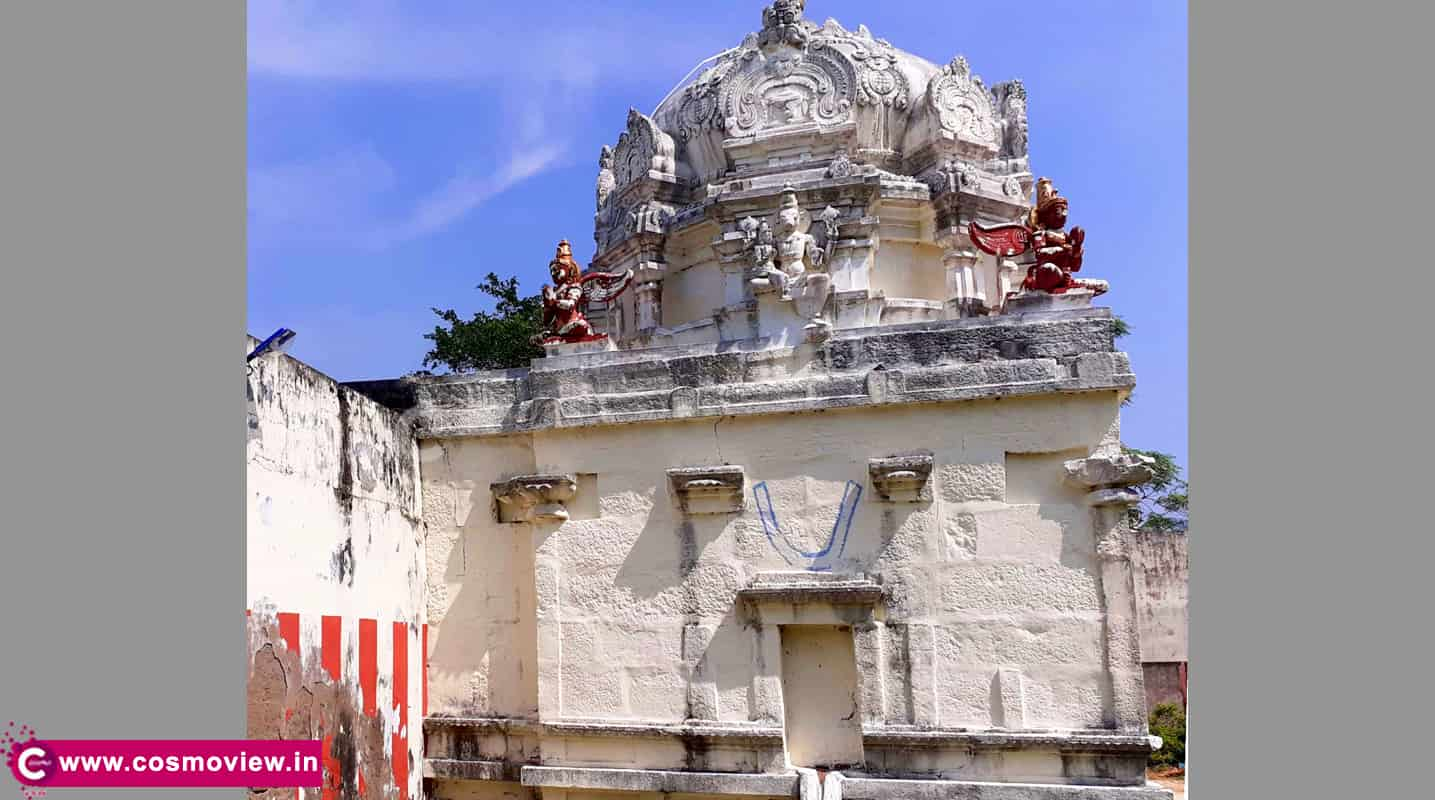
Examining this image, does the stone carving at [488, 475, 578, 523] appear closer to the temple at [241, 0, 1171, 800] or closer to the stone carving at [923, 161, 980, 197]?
the temple at [241, 0, 1171, 800]

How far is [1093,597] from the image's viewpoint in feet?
29.4

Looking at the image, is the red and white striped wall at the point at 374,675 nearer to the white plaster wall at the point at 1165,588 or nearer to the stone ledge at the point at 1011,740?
the stone ledge at the point at 1011,740

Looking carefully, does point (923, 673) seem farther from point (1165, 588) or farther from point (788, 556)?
point (1165, 588)

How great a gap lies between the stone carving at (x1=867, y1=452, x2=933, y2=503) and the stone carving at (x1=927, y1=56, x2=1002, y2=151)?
588 cm

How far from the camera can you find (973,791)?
889cm

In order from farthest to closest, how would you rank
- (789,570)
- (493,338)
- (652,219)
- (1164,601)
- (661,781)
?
(493,338), (1164,601), (652,219), (789,570), (661,781)

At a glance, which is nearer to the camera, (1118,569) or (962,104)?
(1118,569)

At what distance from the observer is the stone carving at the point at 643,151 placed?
48.4 ft

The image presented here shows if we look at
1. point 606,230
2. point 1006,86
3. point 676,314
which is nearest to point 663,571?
point 676,314

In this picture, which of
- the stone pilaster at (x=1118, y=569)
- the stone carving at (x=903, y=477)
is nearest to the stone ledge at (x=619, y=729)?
the stone carving at (x=903, y=477)

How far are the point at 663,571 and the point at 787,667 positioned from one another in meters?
1.34

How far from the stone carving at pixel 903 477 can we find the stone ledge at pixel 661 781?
245 cm

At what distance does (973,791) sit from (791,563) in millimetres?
2297

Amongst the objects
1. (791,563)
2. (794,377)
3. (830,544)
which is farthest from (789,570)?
(794,377)
